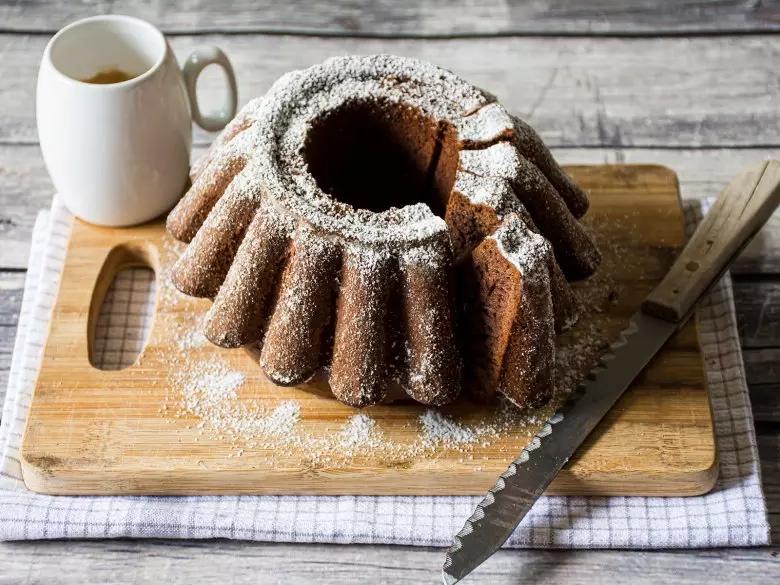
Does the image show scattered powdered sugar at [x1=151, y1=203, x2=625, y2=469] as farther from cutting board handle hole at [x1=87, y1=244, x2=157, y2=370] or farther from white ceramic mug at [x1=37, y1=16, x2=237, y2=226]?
white ceramic mug at [x1=37, y1=16, x2=237, y2=226]

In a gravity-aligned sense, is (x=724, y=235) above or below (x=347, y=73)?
below

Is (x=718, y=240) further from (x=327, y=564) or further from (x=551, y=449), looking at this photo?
(x=327, y=564)

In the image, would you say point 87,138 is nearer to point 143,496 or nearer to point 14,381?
point 14,381

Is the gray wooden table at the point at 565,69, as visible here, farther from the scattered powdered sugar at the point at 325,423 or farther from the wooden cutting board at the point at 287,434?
the scattered powdered sugar at the point at 325,423

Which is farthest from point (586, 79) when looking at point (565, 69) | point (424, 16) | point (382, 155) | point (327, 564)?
point (327, 564)

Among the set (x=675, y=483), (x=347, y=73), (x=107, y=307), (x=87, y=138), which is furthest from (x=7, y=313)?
(x=675, y=483)

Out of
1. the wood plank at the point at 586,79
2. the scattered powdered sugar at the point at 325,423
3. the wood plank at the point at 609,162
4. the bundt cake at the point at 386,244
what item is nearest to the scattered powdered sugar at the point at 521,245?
the bundt cake at the point at 386,244

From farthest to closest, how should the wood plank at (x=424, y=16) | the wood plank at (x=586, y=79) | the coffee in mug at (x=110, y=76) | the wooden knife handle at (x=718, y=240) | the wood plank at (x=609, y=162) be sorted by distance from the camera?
the wood plank at (x=424, y=16)
the wood plank at (x=586, y=79)
the wood plank at (x=609, y=162)
the coffee in mug at (x=110, y=76)
the wooden knife handle at (x=718, y=240)
